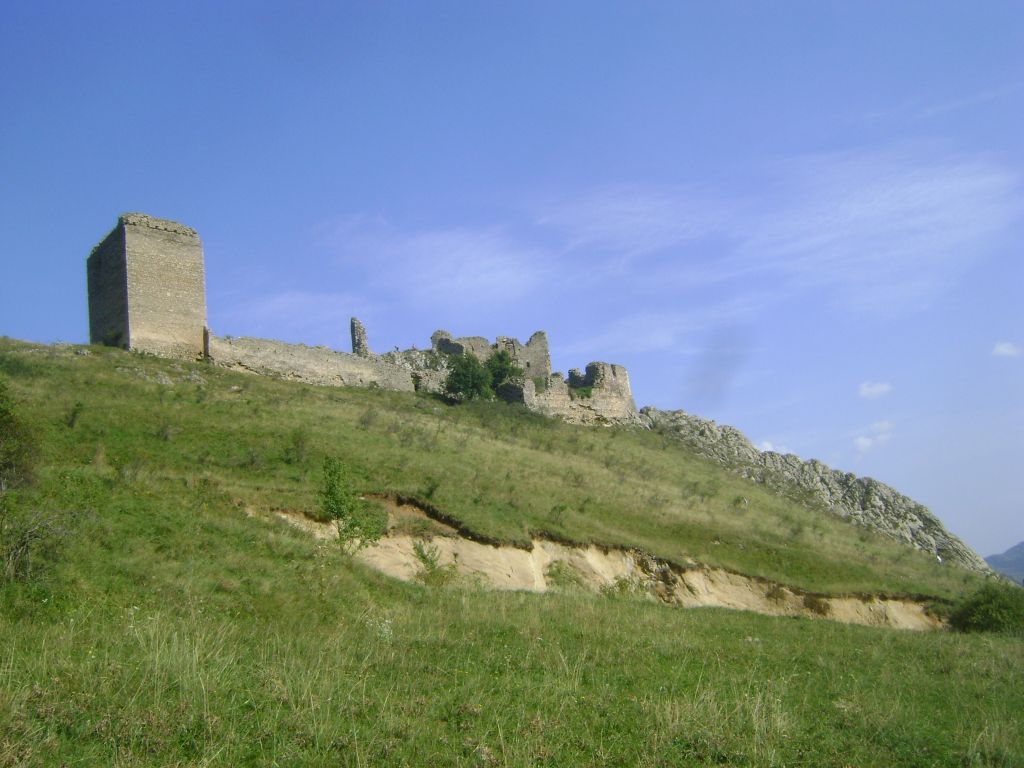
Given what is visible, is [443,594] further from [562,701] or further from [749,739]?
[749,739]

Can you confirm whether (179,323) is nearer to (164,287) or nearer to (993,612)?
(164,287)

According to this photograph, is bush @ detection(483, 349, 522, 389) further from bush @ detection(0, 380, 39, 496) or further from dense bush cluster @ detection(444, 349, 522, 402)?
bush @ detection(0, 380, 39, 496)

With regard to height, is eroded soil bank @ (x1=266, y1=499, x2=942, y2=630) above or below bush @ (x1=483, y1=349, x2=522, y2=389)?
below

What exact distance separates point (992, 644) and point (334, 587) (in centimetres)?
1226

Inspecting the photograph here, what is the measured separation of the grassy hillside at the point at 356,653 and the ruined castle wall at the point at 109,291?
8329 mm

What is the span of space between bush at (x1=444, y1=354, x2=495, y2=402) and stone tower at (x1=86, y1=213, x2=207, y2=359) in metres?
13.9

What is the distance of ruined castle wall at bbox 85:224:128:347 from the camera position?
34656 mm

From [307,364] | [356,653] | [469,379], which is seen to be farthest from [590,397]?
[356,653]

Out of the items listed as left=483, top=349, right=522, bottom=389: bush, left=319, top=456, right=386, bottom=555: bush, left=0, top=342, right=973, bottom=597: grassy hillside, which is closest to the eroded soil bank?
left=0, top=342, right=973, bottom=597: grassy hillside

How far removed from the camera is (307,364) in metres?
41.4

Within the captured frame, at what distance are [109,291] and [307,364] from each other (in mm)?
8844

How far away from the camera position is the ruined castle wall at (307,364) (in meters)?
37.8

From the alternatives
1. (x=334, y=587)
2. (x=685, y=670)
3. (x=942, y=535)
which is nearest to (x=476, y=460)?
(x=334, y=587)

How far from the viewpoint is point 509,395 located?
49438mm
